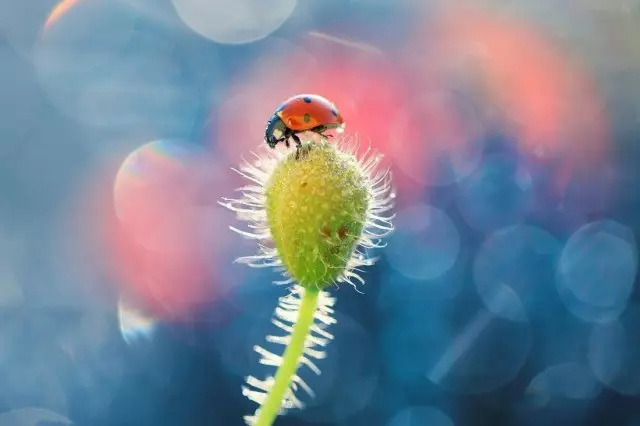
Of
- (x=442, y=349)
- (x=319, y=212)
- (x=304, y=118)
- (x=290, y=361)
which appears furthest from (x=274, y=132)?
(x=442, y=349)

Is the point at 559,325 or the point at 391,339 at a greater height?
the point at 559,325

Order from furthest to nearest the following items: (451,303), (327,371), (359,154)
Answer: (451,303) < (327,371) < (359,154)

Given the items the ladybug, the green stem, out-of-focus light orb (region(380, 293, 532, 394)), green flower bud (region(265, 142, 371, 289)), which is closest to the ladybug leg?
the ladybug

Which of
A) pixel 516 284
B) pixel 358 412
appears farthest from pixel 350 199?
pixel 516 284

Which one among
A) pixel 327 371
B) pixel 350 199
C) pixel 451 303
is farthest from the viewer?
pixel 451 303

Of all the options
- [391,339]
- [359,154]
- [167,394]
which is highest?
[391,339]

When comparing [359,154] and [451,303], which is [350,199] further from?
[451,303]

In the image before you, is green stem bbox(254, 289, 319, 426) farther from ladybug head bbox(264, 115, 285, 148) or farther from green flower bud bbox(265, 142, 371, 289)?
ladybug head bbox(264, 115, 285, 148)
